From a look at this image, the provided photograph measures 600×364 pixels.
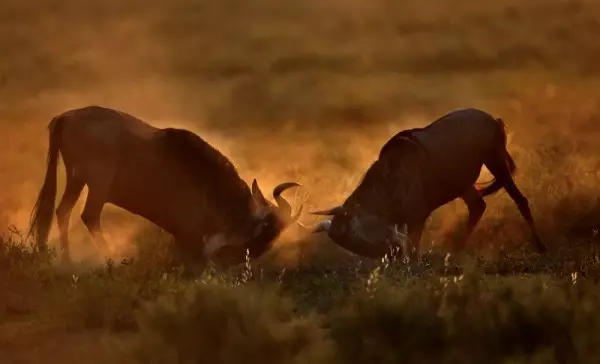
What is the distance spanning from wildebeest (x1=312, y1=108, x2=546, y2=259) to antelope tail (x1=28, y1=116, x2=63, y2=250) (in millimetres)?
1362

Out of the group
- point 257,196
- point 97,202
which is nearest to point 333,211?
point 257,196

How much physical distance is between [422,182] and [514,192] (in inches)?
19.8

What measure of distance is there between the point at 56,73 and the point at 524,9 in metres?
2.55

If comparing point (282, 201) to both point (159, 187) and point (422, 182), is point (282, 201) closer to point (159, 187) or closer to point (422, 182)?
point (159, 187)

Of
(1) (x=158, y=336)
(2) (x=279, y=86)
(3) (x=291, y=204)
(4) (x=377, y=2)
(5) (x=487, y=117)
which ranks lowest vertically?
(1) (x=158, y=336)

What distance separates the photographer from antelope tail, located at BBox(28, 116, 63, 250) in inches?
170

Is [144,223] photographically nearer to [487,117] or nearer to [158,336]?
[158,336]

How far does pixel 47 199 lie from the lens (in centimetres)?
435

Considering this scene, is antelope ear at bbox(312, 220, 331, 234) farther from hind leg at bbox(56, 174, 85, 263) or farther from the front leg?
hind leg at bbox(56, 174, 85, 263)

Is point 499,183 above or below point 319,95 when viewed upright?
below

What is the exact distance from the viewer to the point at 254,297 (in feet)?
11.5

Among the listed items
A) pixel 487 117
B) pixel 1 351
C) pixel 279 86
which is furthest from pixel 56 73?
pixel 487 117

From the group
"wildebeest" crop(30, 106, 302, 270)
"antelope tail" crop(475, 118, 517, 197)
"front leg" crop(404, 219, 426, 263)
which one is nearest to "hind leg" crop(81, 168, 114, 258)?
"wildebeest" crop(30, 106, 302, 270)

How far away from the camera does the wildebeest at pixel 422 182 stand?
14.4 feet
